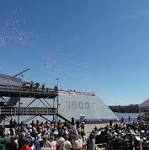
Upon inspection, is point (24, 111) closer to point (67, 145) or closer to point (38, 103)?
point (38, 103)

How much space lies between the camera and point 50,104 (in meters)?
54.4

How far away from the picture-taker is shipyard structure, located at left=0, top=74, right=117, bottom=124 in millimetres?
42500

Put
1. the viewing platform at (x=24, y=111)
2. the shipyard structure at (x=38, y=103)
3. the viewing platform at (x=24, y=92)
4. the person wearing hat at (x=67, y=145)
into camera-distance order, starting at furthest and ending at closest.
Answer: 1. the shipyard structure at (x=38, y=103)
2. the viewing platform at (x=24, y=92)
3. the viewing platform at (x=24, y=111)
4. the person wearing hat at (x=67, y=145)

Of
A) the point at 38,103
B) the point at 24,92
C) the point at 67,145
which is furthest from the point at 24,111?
the point at 67,145

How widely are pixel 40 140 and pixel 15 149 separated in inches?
44.5

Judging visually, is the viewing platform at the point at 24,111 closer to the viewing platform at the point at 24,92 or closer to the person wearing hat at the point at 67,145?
the viewing platform at the point at 24,92

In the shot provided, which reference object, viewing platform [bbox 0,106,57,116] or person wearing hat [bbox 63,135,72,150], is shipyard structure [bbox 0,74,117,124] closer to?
viewing platform [bbox 0,106,57,116]

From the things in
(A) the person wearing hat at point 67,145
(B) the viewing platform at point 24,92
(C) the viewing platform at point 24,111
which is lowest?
(A) the person wearing hat at point 67,145

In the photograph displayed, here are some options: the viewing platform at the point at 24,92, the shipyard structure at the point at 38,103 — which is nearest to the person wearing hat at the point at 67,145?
the shipyard structure at the point at 38,103

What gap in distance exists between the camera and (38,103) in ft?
174

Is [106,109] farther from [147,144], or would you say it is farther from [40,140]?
[40,140]

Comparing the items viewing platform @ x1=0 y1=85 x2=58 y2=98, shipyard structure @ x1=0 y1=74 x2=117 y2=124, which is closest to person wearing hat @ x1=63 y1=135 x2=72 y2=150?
shipyard structure @ x1=0 y1=74 x2=117 y2=124

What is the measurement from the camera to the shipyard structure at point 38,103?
42500mm

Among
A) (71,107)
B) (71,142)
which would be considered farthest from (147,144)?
(71,107)
